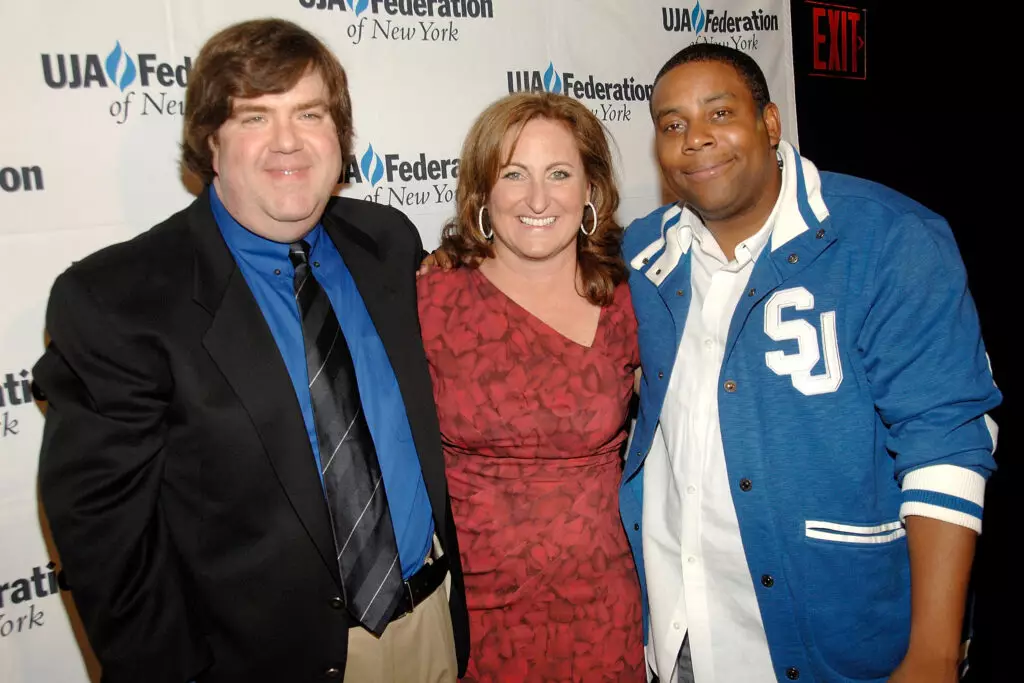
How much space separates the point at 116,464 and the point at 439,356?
2.78ft

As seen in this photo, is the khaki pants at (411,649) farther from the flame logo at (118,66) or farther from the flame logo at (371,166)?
the flame logo at (118,66)

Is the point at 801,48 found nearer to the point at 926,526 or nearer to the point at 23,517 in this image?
the point at 926,526

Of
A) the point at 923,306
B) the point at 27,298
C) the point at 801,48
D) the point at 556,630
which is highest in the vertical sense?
the point at 801,48

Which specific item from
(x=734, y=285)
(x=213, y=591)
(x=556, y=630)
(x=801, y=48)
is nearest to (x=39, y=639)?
(x=213, y=591)

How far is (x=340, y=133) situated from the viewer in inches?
68.8

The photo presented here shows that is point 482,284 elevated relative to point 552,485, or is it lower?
elevated

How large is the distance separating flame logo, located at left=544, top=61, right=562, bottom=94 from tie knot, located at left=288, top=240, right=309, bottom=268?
148 centimetres

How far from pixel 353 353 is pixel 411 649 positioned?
714 millimetres

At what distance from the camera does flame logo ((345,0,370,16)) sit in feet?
7.88

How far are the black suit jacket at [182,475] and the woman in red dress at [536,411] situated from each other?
507 mm

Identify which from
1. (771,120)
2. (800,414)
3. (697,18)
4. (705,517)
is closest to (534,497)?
(705,517)

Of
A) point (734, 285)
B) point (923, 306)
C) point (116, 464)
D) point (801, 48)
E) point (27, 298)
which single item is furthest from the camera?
point (801, 48)

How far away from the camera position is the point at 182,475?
1540 mm

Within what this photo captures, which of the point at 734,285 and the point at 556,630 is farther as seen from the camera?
the point at 556,630
